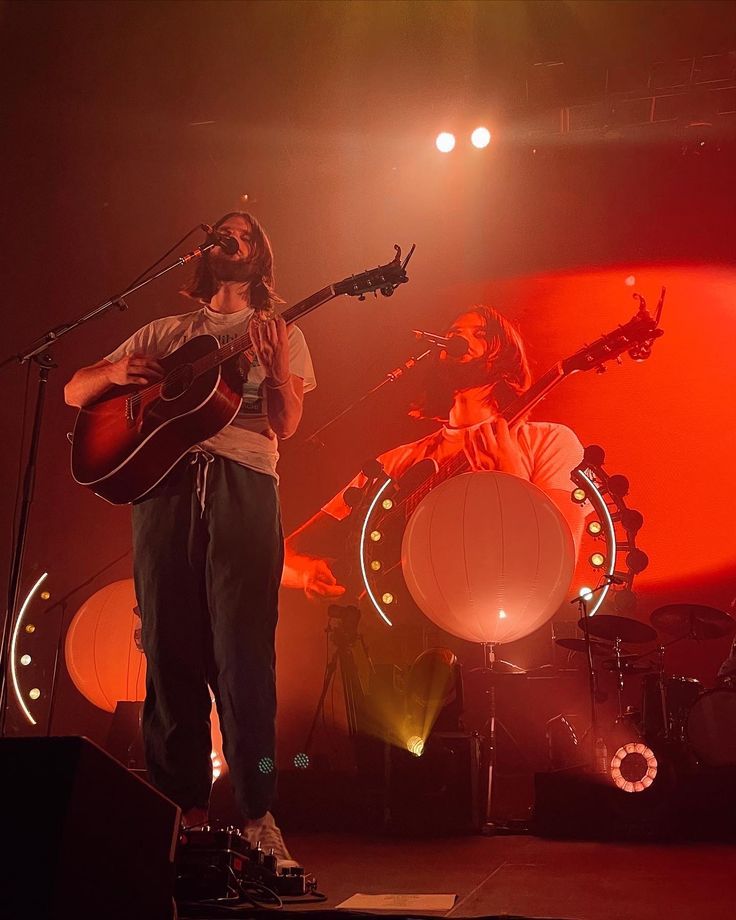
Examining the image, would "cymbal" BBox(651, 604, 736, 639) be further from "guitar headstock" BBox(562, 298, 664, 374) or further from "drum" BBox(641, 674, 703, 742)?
"guitar headstock" BBox(562, 298, 664, 374)

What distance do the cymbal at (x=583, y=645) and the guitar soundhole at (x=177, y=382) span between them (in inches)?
78.9

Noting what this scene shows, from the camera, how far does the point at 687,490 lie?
4195 mm

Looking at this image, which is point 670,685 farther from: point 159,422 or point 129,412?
point 129,412

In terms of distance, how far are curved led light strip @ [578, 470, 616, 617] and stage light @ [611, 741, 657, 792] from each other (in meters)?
0.86

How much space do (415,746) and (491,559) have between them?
824mm

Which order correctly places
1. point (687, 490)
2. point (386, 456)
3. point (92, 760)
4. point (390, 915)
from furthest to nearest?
1. point (386, 456)
2. point (687, 490)
3. point (390, 915)
4. point (92, 760)

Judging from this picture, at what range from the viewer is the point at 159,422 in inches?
117

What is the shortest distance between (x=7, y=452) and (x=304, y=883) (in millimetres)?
3239

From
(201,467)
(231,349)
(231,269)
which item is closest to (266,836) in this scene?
(201,467)

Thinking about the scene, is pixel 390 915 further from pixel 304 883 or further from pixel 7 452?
pixel 7 452

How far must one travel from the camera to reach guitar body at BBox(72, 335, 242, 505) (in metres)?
2.96

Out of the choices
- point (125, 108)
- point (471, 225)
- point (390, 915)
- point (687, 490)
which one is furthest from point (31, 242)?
point (390, 915)

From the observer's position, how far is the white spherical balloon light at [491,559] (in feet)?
12.1

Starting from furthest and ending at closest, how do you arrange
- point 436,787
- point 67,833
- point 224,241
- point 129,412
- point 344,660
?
point 344,660
point 224,241
point 436,787
point 129,412
point 67,833
